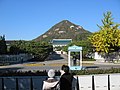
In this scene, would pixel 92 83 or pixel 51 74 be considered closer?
pixel 51 74

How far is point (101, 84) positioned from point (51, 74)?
5.51 meters

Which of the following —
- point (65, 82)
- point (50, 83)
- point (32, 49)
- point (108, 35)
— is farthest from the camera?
point (32, 49)

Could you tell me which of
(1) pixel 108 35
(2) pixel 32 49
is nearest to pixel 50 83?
(1) pixel 108 35

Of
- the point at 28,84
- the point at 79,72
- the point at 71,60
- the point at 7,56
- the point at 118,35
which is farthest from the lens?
the point at 7,56

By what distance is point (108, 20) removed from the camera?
4388 cm

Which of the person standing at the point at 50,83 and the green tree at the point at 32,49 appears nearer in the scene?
the person standing at the point at 50,83

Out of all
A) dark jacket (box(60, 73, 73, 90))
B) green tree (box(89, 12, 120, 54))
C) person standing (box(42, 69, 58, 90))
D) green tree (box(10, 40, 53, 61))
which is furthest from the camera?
green tree (box(10, 40, 53, 61))

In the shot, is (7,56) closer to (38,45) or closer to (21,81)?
(38,45)

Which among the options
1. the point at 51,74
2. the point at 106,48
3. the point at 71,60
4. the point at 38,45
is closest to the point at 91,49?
the point at 38,45

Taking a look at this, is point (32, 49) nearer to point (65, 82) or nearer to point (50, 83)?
point (65, 82)

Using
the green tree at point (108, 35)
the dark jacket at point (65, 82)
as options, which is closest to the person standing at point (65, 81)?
the dark jacket at point (65, 82)

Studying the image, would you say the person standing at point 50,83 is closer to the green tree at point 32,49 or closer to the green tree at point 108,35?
the green tree at point 108,35

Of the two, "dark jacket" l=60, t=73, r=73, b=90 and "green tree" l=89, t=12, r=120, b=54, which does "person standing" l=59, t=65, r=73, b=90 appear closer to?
"dark jacket" l=60, t=73, r=73, b=90

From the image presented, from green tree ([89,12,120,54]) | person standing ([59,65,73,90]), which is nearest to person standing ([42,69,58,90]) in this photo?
person standing ([59,65,73,90])
